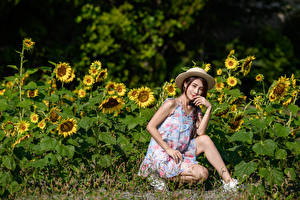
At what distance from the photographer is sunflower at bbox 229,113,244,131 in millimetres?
3676

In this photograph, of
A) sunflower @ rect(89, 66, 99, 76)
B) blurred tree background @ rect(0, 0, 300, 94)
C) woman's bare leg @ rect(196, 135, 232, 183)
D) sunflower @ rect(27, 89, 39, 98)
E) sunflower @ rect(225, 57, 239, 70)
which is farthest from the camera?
blurred tree background @ rect(0, 0, 300, 94)

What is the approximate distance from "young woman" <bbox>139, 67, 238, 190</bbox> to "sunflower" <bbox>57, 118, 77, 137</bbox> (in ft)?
2.02

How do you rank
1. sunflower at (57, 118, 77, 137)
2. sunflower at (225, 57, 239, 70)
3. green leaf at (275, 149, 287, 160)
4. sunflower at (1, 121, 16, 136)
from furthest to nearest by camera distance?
sunflower at (225, 57, 239, 70), sunflower at (1, 121, 16, 136), green leaf at (275, 149, 287, 160), sunflower at (57, 118, 77, 137)

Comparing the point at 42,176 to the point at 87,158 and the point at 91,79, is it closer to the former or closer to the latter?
the point at 87,158

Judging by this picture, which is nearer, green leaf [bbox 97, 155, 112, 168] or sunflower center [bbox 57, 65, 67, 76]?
green leaf [bbox 97, 155, 112, 168]

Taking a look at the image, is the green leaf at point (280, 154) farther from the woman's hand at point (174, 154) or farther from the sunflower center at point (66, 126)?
the sunflower center at point (66, 126)

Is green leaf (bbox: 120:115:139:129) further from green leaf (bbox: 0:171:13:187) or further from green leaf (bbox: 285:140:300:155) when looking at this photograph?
green leaf (bbox: 285:140:300:155)

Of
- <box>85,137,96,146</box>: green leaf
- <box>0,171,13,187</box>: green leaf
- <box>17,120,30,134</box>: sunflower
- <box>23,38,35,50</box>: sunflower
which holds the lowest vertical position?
<box>0,171,13,187</box>: green leaf

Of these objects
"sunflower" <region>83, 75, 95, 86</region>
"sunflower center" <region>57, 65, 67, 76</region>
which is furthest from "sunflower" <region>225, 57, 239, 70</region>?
"sunflower center" <region>57, 65, 67, 76</region>

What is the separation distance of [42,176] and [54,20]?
777 centimetres

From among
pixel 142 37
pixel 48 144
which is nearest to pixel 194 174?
pixel 48 144

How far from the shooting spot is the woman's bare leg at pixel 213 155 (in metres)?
3.49

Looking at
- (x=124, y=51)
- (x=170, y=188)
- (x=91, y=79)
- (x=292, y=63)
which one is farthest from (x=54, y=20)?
(x=170, y=188)

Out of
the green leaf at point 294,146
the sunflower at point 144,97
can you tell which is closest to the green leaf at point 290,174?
the green leaf at point 294,146
